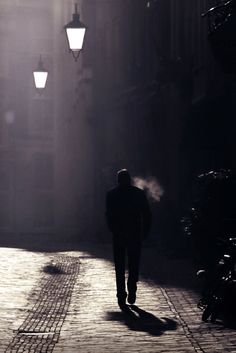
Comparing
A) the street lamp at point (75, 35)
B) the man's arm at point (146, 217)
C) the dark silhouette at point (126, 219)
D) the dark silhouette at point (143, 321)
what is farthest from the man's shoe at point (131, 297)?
the street lamp at point (75, 35)

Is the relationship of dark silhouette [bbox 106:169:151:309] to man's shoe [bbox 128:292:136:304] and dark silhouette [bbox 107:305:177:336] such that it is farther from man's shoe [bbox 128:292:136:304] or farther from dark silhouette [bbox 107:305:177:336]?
dark silhouette [bbox 107:305:177:336]

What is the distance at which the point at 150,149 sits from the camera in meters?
29.3

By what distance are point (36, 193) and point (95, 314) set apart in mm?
34152

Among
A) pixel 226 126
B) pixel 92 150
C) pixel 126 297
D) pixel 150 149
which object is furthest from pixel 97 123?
pixel 126 297

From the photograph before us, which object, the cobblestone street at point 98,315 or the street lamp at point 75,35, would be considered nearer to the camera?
the cobblestone street at point 98,315

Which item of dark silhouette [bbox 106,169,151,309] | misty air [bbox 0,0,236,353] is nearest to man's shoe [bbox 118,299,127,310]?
misty air [bbox 0,0,236,353]

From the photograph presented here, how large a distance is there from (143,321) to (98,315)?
670 mm

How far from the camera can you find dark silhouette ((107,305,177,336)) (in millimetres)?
10523

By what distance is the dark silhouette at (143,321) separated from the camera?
10.5 m

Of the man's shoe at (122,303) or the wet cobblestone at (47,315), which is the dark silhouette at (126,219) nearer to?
the man's shoe at (122,303)

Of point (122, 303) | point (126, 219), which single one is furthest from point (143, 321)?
point (126, 219)

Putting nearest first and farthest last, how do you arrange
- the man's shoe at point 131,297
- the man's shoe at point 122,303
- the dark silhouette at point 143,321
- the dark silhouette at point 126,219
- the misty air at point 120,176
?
1. the dark silhouette at point 143,321
2. the misty air at point 120,176
3. the man's shoe at point 122,303
4. the man's shoe at point 131,297
5. the dark silhouette at point 126,219

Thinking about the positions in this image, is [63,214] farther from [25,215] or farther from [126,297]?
[126,297]

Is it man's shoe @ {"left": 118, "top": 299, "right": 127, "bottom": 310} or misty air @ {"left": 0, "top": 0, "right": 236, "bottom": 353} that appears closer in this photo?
misty air @ {"left": 0, "top": 0, "right": 236, "bottom": 353}
